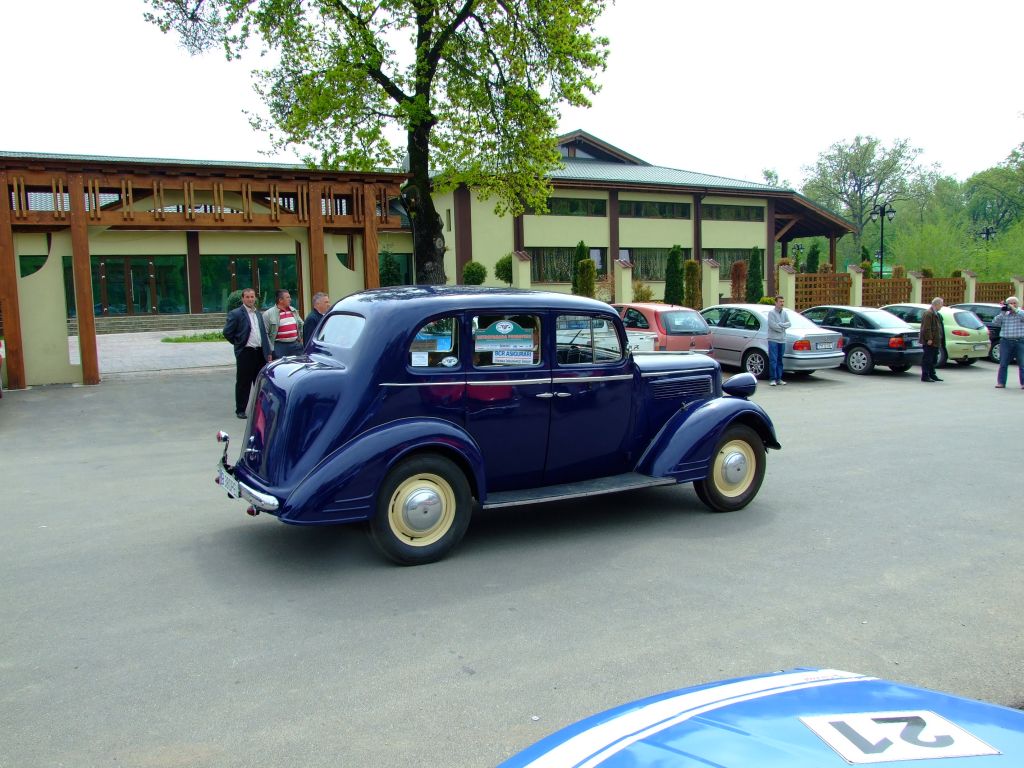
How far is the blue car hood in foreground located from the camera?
185cm

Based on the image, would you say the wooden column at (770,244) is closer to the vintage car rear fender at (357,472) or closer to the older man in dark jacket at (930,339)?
the older man in dark jacket at (930,339)

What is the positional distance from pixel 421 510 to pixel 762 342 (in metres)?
13.3

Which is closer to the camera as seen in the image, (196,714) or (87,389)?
(196,714)

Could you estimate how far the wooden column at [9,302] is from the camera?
14.3 meters

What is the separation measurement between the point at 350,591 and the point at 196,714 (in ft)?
5.14

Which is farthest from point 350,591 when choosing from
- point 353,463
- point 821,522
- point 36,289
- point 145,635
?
point 36,289

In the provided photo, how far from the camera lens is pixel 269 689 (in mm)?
3852

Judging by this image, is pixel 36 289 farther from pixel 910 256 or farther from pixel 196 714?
pixel 910 256

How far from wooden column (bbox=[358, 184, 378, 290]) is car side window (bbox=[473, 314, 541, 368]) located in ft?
35.5

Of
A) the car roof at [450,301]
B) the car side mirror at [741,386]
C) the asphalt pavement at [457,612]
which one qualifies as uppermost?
the car roof at [450,301]

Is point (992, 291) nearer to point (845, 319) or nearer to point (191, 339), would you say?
point (845, 319)

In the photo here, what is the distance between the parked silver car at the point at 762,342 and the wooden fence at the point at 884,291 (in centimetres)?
1274

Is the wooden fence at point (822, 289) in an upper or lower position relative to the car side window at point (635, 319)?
upper

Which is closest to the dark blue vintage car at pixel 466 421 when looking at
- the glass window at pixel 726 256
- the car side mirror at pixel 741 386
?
the car side mirror at pixel 741 386
